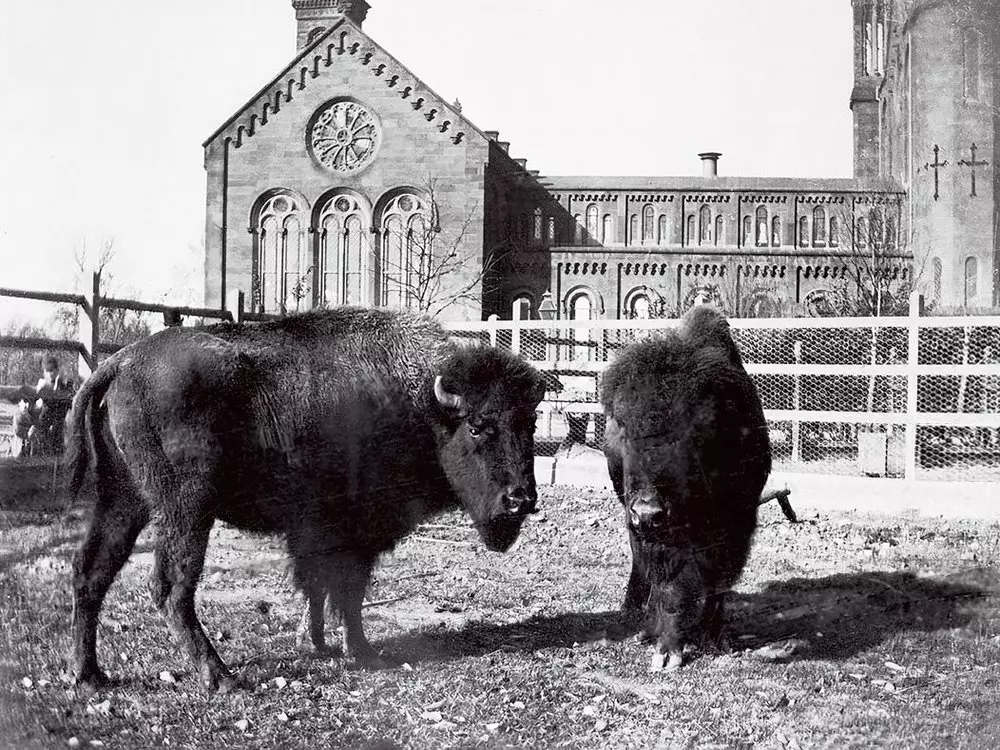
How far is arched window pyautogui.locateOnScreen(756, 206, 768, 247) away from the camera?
143 feet

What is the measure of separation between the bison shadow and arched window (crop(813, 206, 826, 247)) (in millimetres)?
39973

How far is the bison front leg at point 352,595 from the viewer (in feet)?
13.5

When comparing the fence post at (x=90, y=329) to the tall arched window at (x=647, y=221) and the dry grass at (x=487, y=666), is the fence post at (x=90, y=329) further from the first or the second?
the tall arched window at (x=647, y=221)

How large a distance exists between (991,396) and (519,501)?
261 inches

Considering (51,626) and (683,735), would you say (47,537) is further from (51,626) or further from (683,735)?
(683,735)

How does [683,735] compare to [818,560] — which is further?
[818,560]

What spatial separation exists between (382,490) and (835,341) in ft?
23.2

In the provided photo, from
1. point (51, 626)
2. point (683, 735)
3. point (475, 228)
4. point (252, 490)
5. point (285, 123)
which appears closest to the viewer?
point (683, 735)

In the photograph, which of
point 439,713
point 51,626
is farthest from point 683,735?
point 51,626

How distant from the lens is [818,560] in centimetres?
616

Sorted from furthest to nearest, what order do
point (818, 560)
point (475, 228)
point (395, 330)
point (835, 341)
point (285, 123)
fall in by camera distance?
point (475, 228)
point (285, 123)
point (835, 341)
point (818, 560)
point (395, 330)

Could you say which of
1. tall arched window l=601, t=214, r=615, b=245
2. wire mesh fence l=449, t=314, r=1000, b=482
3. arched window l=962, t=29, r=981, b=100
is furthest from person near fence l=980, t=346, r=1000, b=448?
tall arched window l=601, t=214, r=615, b=245

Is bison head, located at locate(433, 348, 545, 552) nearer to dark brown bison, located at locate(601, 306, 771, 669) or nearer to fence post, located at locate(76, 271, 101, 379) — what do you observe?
dark brown bison, located at locate(601, 306, 771, 669)

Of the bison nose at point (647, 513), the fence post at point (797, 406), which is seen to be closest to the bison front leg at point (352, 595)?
the bison nose at point (647, 513)
